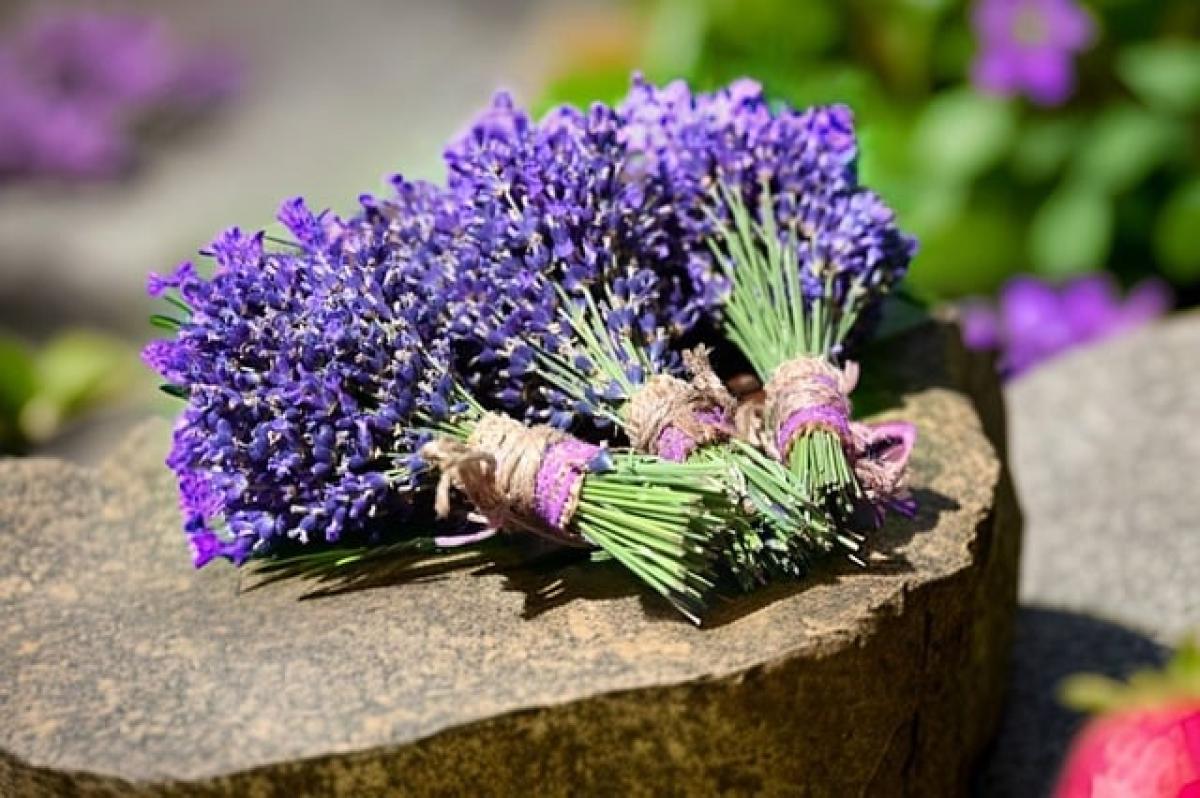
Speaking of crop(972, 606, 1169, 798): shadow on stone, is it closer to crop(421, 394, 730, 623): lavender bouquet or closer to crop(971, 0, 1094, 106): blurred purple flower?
crop(421, 394, 730, 623): lavender bouquet

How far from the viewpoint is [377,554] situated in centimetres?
195

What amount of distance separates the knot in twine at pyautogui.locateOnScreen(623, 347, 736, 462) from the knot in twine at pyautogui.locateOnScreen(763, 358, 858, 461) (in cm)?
6

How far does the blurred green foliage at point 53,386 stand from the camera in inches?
147

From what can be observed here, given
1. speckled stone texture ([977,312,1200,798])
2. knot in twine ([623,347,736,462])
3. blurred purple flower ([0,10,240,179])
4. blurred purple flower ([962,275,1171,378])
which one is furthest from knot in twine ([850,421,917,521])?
blurred purple flower ([0,10,240,179])

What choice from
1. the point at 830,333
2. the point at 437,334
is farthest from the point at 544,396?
the point at 830,333

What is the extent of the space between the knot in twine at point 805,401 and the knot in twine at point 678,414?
0.06 m

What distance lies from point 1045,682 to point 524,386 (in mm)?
1057

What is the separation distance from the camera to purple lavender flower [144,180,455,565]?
1875 millimetres

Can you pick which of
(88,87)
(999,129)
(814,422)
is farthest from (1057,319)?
(88,87)

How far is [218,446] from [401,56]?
5221 millimetres

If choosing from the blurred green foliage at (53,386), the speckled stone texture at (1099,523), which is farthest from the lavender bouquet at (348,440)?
the blurred green foliage at (53,386)

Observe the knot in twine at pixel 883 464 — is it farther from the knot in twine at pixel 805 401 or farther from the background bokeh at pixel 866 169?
the background bokeh at pixel 866 169

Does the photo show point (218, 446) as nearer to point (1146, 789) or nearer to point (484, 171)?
point (484, 171)

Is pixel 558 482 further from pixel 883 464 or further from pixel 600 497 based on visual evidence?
pixel 883 464
